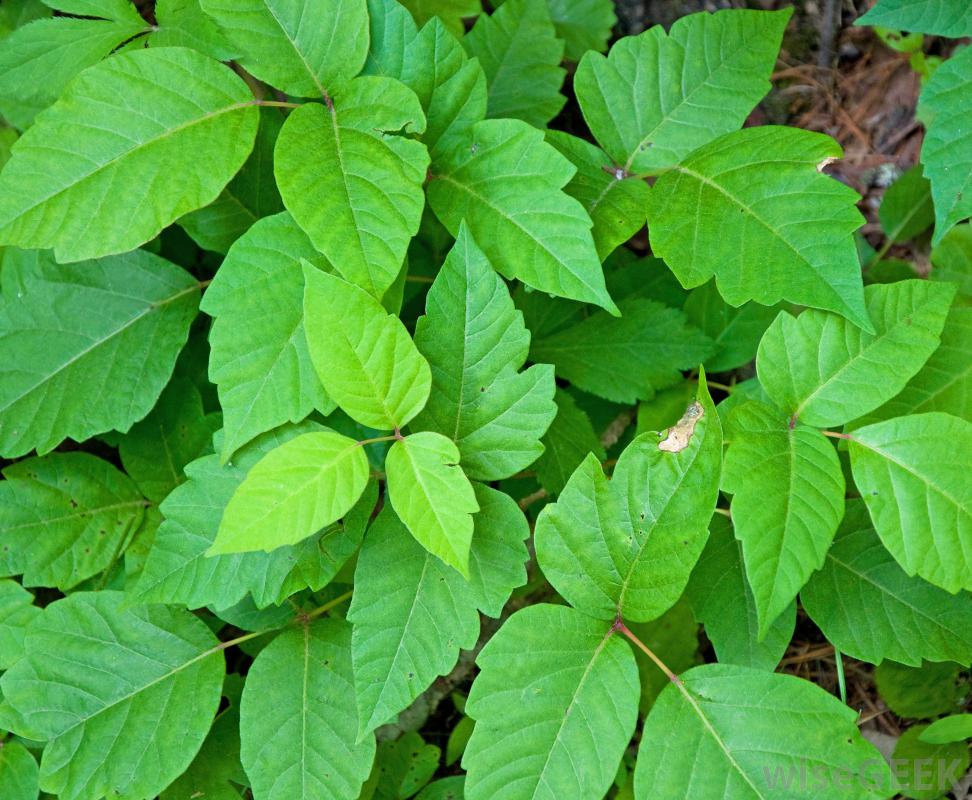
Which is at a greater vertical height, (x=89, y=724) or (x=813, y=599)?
(x=813, y=599)

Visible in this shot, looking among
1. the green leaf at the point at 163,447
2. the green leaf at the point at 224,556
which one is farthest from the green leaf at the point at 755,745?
the green leaf at the point at 163,447

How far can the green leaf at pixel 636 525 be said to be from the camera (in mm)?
1572

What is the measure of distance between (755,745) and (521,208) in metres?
1.17

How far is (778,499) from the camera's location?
158 centimetres

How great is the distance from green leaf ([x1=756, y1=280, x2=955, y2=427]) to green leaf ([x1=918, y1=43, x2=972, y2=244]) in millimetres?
165

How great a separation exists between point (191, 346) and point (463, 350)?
3.13 ft

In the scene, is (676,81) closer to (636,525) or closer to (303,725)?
(636,525)

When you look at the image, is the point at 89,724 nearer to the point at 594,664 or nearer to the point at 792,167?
the point at 594,664

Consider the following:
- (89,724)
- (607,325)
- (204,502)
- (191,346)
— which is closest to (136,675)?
(89,724)

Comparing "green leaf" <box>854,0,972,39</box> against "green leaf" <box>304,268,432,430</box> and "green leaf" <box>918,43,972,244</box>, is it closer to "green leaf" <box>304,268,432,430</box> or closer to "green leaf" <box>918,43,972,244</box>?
"green leaf" <box>918,43,972,244</box>

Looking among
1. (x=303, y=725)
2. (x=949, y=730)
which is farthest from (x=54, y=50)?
(x=949, y=730)

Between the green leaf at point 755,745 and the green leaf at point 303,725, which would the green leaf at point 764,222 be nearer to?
the green leaf at point 755,745

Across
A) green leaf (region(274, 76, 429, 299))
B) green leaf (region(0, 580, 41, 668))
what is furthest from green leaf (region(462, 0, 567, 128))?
green leaf (region(0, 580, 41, 668))

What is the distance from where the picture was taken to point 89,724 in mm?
1781
